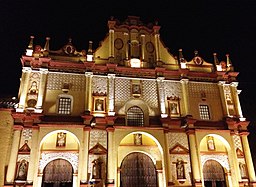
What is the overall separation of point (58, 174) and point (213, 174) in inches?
513

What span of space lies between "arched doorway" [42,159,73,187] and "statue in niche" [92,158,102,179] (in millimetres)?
1802

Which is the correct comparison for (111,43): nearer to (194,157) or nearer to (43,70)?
(43,70)

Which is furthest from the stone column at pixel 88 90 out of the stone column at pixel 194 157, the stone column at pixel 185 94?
the stone column at pixel 194 157

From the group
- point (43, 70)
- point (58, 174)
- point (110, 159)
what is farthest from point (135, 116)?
point (43, 70)

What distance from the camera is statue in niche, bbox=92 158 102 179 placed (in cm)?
2105

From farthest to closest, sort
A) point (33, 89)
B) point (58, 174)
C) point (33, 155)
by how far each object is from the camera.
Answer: point (33, 89)
point (58, 174)
point (33, 155)

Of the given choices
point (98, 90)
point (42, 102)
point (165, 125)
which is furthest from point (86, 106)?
point (165, 125)

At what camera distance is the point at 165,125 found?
23312mm

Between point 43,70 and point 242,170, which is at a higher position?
point 43,70

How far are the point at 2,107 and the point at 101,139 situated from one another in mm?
8842

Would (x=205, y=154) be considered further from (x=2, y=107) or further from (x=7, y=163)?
(x=2, y=107)

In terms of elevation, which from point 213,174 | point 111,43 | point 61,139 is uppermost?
point 111,43

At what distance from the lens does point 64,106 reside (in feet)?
76.0

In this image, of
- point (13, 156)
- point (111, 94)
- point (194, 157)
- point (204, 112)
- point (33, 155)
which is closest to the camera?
point (13, 156)
